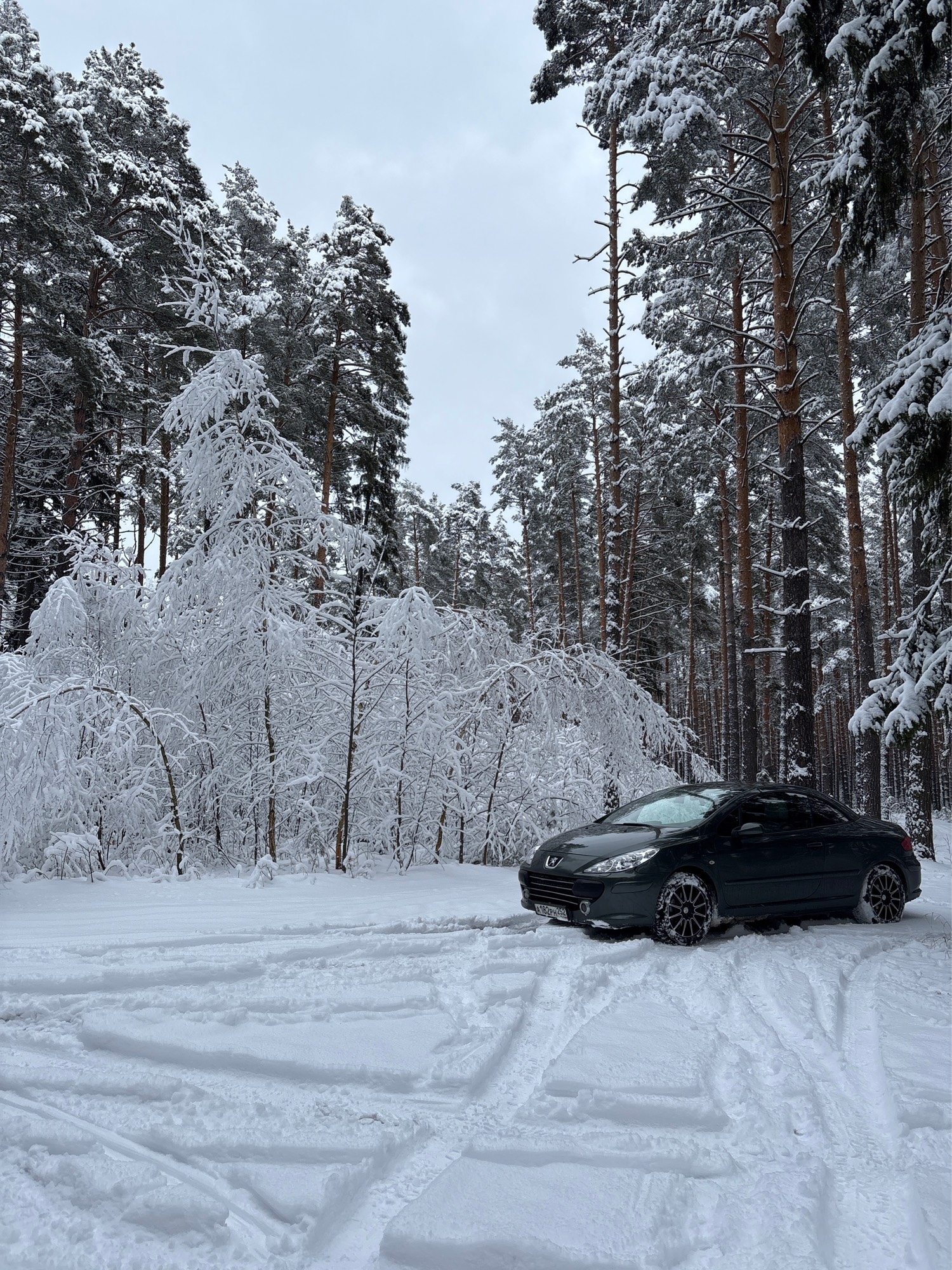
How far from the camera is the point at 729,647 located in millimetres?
25141

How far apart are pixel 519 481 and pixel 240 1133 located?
30.5 meters

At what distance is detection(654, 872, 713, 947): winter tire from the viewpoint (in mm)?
6582

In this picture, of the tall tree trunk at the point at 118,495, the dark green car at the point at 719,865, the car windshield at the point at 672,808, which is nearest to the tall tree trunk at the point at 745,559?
the dark green car at the point at 719,865

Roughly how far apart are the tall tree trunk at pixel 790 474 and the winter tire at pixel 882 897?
1.93m

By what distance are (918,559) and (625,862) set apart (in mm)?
7956

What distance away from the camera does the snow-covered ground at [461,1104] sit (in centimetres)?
255

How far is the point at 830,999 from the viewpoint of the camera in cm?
505

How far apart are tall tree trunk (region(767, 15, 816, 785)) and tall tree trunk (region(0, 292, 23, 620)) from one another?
12.4 metres

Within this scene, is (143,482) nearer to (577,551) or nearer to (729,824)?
(577,551)

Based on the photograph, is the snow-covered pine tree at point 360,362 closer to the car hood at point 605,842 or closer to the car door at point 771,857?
the car hood at point 605,842

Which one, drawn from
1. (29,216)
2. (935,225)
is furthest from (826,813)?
(29,216)

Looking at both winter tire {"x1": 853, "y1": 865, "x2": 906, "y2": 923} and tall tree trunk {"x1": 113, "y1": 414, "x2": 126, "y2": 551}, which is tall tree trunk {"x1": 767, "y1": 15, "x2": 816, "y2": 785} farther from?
tall tree trunk {"x1": 113, "y1": 414, "x2": 126, "y2": 551}

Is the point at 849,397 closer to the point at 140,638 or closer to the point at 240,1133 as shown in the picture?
the point at 140,638

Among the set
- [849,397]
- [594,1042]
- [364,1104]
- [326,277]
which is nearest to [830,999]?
[594,1042]
